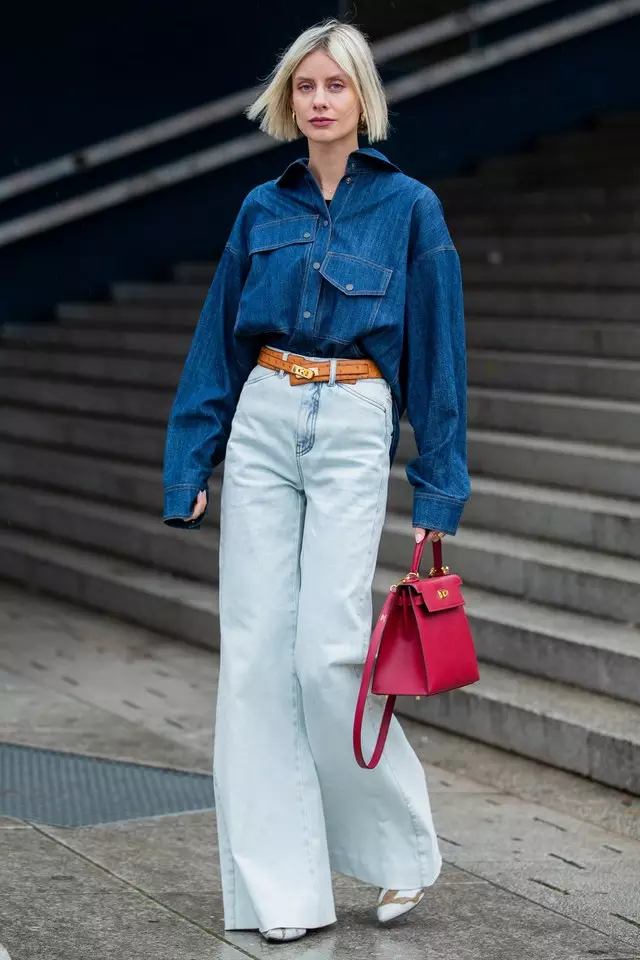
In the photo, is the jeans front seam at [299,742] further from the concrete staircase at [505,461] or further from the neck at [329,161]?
the concrete staircase at [505,461]

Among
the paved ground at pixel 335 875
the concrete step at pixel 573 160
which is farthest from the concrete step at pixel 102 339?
the paved ground at pixel 335 875

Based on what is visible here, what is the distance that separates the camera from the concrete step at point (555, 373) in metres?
6.83

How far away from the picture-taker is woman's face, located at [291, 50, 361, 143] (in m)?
3.58

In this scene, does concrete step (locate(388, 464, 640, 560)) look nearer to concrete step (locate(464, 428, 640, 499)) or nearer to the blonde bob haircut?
concrete step (locate(464, 428, 640, 499))

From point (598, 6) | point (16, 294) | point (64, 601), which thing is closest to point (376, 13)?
point (598, 6)

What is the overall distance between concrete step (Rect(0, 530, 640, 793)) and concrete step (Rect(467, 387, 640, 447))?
952 mm

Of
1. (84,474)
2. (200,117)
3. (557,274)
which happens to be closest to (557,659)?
(557,274)

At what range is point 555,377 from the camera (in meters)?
7.19

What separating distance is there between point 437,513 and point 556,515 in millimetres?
2593

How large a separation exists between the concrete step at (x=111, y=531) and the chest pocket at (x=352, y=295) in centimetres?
375

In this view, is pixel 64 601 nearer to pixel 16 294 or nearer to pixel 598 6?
pixel 16 294

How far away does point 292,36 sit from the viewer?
36.3ft

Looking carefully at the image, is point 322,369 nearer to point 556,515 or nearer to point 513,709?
point 513,709

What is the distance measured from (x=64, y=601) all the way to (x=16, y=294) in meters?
3.34
